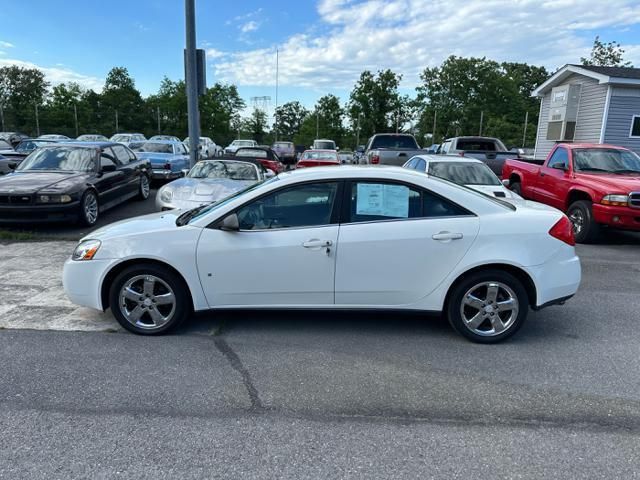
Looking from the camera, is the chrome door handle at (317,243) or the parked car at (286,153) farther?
the parked car at (286,153)

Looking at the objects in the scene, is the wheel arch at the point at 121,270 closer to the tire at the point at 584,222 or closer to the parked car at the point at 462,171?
the parked car at the point at 462,171

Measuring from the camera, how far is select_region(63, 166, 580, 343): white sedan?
4066 mm

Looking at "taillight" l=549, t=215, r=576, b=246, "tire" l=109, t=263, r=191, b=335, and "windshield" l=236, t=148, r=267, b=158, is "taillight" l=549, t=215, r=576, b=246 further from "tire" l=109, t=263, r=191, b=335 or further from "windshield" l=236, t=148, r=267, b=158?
"windshield" l=236, t=148, r=267, b=158

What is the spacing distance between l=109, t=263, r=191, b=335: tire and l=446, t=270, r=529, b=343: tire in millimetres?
2440

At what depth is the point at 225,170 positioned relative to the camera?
32.6 feet

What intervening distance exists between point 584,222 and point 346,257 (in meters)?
6.48

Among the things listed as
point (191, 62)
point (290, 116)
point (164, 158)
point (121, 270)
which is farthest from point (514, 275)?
point (290, 116)

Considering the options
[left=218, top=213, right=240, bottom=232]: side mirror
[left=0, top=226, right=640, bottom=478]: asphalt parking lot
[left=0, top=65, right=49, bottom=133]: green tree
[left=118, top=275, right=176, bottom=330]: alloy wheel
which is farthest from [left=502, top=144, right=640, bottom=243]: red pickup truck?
[left=0, top=65, right=49, bottom=133]: green tree

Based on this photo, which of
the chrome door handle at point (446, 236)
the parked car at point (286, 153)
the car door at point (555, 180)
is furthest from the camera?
the parked car at point (286, 153)

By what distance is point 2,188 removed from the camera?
8.21m

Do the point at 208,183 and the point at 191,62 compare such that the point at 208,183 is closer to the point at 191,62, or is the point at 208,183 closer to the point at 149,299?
the point at 191,62

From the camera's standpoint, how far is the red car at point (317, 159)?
16641mm

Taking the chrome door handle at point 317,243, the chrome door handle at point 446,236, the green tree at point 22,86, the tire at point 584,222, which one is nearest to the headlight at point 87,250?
the chrome door handle at point 317,243

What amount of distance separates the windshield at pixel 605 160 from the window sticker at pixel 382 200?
6.67 metres
